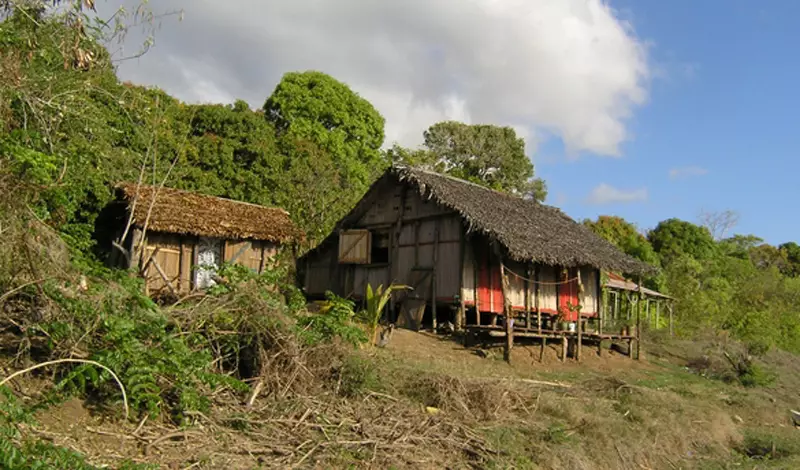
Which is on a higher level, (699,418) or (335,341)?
(335,341)

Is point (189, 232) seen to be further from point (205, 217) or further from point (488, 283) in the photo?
point (488, 283)

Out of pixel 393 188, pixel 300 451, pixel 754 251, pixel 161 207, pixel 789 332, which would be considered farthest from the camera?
pixel 754 251

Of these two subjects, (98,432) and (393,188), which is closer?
(98,432)

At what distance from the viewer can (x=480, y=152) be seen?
30.6m

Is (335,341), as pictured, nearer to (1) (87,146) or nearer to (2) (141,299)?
(2) (141,299)

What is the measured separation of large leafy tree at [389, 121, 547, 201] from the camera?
30.3 m

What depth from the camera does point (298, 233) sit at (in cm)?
1692

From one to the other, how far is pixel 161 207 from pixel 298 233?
11.9ft

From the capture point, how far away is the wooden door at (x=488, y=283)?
15297 millimetres

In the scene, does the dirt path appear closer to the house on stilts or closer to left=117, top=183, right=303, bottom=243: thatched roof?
the house on stilts

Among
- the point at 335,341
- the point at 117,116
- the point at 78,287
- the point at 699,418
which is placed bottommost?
the point at 699,418

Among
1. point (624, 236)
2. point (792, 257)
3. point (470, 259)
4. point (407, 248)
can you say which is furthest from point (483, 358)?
point (792, 257)

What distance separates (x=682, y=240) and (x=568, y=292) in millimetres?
18630

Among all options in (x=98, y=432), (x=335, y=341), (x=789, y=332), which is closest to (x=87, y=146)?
(x=335, y=341)
